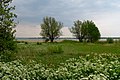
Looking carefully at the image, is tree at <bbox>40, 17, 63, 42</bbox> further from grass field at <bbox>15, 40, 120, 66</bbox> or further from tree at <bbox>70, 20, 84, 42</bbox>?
grass field at <bbox>15, 40, 120, 66</bbox>

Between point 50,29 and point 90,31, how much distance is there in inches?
648

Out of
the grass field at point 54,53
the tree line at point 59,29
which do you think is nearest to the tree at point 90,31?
the tree line at point 59,29

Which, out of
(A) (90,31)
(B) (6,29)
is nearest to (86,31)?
(A) (90,31)

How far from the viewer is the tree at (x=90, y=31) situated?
9090cm

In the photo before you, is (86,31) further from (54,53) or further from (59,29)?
(54,53)

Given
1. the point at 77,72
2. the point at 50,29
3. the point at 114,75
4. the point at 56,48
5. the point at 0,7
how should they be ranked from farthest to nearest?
the point at 50,29, the point at 56,48, the point at 0,7, the point at 77,72, the point at 114,75

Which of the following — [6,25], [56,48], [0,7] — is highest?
[0,7]

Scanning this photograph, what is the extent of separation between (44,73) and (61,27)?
299 ft

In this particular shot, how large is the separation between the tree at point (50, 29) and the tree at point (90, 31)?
967 centimetres

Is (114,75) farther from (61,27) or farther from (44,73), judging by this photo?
(61,27)

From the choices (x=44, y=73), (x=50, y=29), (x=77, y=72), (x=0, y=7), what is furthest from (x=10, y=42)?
(x=50, y=29)

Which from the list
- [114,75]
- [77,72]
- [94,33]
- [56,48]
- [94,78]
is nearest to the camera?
[94,78]

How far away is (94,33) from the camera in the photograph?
297 feet

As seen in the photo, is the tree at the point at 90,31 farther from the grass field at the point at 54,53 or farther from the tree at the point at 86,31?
the grass field at the point at 54,53
